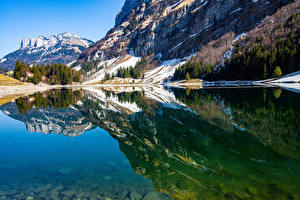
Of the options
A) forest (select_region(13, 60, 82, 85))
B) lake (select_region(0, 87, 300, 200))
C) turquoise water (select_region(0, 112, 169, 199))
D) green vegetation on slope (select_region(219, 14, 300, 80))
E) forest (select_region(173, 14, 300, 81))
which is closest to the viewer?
lake (select_region(0, 87, 300, 200))

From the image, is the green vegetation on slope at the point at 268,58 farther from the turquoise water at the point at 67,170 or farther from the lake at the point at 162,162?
the turquoise water at the point at 67,170

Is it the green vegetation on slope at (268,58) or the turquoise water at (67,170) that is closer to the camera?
the turquoise water at (67,170)

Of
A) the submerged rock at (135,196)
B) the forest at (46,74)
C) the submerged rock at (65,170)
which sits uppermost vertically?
the forest at (46,74)

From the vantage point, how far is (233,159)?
32.1 ft

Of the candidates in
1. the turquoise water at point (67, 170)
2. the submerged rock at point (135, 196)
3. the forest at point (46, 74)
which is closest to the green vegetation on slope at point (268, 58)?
the turquoise water at point (67, 170)

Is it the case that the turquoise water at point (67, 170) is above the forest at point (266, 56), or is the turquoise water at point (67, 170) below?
below

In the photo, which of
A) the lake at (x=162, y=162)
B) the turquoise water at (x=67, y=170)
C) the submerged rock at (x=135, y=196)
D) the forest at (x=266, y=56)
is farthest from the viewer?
the forest at (x=266, y=56)

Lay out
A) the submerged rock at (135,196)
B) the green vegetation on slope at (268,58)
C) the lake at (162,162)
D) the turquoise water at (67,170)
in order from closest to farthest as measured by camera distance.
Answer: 1. the submerged rock at (135,196)
2. the lake at (162,162)
3. the turquoise water at (67,170)
4. the green vegetation on slope at (268,58)

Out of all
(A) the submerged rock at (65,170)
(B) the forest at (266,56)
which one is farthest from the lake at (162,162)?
(B) the forest at (266,56)

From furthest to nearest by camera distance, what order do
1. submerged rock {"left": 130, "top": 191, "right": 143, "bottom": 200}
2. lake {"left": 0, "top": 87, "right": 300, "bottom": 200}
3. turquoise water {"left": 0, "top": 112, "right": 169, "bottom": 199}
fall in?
turquoise water {"left": 0, "top": 112, "right": 169, "bottom": 199} → lake {"left": 0, "top": 87, "right": 300, "bottom": 200} → submerged rock {"left": 130, "top": 191, "right": 143, "bottom": 200}

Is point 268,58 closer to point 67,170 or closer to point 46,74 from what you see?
point 67,170

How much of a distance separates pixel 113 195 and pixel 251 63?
111 metres

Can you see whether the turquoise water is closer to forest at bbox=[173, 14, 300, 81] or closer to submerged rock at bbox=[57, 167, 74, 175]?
submerged rock at bbox=[57, 167, 74, 175]

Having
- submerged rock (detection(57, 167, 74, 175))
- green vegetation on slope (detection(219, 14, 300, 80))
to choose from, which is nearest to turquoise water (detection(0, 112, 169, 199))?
submerged rock (detection(57, 167, 74, 175))
